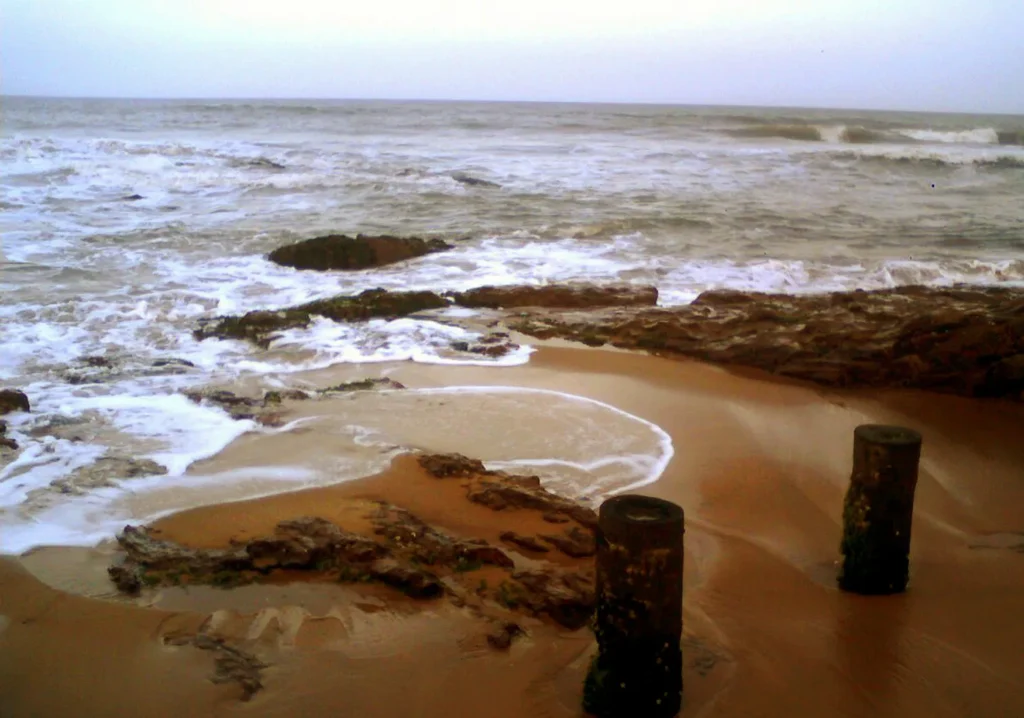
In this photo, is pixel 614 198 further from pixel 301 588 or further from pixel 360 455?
pixel 301 588

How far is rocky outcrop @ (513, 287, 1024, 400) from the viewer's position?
21.0ft

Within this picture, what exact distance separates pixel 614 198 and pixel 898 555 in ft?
52.6

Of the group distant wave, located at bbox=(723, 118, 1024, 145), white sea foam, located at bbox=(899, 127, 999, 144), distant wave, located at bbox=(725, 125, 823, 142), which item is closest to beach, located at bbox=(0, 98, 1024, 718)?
distant wave, located at bbox=(725, 125, 823, 142)

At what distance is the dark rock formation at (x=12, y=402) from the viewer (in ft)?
19.5

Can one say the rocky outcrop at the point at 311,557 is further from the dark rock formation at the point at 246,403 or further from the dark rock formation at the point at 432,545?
the dark rock formation at the point at 246,403

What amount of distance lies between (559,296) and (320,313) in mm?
2496

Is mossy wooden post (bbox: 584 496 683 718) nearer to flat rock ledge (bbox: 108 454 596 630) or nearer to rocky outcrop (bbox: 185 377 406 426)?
flat rock ledge (bbox: 108 454 596 630)

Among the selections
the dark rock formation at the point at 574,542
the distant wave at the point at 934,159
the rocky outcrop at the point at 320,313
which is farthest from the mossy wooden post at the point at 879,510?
the distant wave at the point at 934,159

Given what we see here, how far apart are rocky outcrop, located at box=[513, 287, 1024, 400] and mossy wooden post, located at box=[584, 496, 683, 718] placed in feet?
13.9

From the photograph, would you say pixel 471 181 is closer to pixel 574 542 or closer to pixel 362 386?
pixel 362 386

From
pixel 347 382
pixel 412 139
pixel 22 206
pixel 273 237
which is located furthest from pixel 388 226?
pixel 412 139

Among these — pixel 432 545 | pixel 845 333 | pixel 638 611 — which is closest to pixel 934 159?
pixel 845 333

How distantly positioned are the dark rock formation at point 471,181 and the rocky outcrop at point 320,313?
12.2 metres

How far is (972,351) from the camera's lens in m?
6.38
